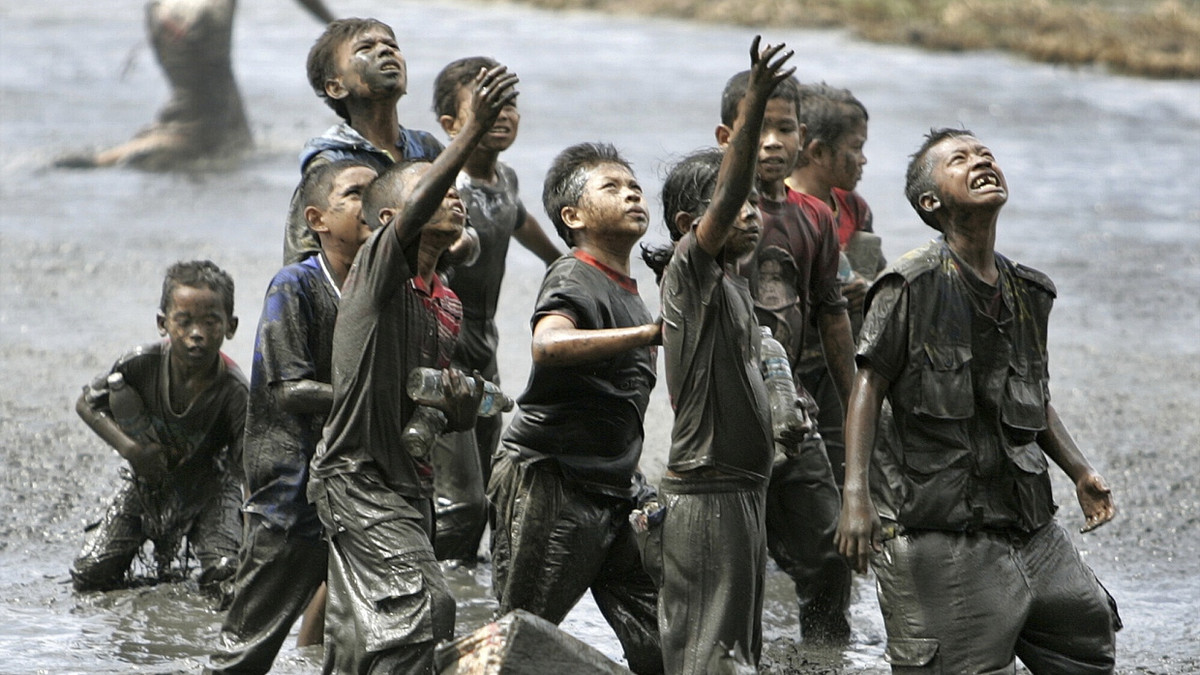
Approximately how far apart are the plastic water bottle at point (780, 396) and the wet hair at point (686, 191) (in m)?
0.35

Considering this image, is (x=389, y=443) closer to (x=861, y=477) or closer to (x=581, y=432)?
(x=581, y=432)

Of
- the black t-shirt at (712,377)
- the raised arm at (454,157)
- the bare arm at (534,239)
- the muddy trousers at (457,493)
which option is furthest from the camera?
the bare arm at (534,239)

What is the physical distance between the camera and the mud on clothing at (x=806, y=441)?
18.5 feet

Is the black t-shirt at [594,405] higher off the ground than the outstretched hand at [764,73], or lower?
lower

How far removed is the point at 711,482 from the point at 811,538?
1.34 m

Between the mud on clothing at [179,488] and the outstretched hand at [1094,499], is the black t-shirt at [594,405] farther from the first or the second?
the mud on clothing at [179,488]

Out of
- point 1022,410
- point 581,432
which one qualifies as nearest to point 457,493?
point 581,432

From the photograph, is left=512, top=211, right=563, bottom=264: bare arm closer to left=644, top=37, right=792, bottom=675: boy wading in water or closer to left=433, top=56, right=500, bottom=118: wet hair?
left=433, top=56, right=500, bottom=118: wet hair

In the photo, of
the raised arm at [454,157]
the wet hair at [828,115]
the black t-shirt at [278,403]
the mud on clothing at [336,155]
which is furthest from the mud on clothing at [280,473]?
the wet hair at [828,115]

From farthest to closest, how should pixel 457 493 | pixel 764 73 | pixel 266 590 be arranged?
pixel 457 493
pixel 266 590
pixel 764 73

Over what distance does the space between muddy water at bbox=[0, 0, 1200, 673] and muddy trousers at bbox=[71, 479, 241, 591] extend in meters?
0.11

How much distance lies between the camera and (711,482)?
4.43 metres

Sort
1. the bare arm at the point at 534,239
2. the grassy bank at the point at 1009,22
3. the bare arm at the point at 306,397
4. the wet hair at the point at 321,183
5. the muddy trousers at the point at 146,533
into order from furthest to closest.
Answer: the grassy bank at the point at 1009,22, the bare arm at the point at 534,239, the muddy trousers at the point at 146,533, the wet hair at the point at 321,183, the bare arm at the point at 306,397

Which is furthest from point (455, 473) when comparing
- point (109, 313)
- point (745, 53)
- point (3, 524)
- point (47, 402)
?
point (745, 53)
